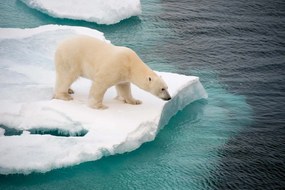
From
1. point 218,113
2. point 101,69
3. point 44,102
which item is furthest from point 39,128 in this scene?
point 218,113

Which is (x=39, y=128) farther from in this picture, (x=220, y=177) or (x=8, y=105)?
(x=220, y=177)

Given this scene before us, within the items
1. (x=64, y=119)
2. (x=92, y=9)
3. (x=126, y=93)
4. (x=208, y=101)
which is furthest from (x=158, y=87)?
(x=92, y=9)

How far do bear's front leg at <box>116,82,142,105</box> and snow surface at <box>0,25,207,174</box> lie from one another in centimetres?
7

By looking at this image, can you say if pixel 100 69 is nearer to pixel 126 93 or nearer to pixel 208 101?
pixel 126 93

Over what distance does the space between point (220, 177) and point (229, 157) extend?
1.30 feet

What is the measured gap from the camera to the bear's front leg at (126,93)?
211 inches

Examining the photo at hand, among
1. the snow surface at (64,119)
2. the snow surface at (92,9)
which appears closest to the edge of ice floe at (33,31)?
the snow surface at (92,9)

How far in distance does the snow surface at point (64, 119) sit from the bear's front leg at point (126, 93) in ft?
0.24

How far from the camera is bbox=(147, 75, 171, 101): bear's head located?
5.11m

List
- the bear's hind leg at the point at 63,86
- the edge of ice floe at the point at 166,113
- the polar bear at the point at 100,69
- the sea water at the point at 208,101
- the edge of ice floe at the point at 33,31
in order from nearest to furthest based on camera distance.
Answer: the sea water at the point at 208,101
the edge of ice floe at the point at 166,113
the polar bear at the point at 100,69
the bear's hind leg at the point at 63,86
the edge of ice floe at the point at 33,31

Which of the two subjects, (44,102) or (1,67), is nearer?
(44,102)

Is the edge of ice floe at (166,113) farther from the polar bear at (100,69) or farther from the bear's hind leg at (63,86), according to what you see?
the bear's hind leg at (63,86)

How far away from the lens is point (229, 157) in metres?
5.02

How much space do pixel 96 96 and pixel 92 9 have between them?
13.2 ft
